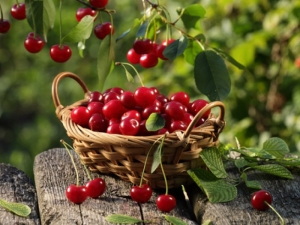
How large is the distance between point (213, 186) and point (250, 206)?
0.11 m

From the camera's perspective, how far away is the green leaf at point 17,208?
5.22 feet

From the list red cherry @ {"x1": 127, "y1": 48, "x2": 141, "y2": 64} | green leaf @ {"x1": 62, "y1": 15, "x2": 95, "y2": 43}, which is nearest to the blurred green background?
red cherry @ {"x1": 127, "y1": 48, "x2": 141, "y2": 64}

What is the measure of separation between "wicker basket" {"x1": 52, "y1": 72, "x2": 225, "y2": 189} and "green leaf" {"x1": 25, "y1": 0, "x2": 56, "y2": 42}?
285 mm

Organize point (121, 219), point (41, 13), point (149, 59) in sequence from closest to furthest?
point (121, 219) < point (41, 13) < point (149, 59)

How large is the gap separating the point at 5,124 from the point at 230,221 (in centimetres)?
317

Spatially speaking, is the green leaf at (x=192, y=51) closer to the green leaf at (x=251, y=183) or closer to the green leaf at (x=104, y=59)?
the green leaf at (x=104, y=59)

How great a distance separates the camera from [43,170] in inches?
72.9

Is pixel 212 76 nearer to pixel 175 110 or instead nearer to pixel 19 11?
pixel 175 110

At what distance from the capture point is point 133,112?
1714 millimetres

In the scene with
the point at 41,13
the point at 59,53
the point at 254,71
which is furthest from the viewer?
the point at 254,71

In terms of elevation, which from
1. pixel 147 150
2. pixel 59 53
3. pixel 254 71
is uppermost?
pixel 59 53

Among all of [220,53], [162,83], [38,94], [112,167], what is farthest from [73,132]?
[38,94]

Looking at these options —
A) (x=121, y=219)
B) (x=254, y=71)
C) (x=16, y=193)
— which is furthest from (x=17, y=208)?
(x=254, y=71)

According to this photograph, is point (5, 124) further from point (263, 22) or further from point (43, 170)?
point (43, 170)
